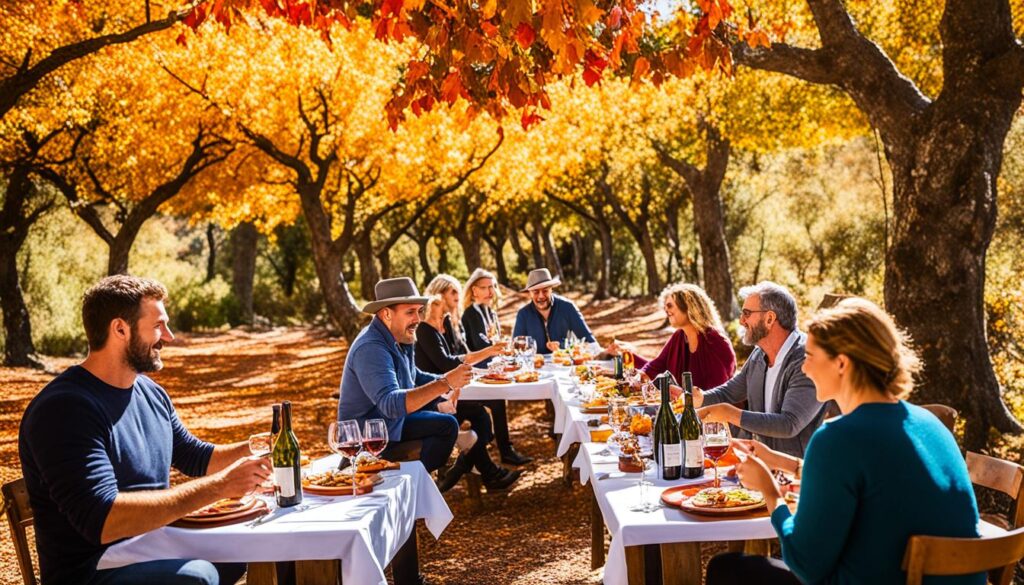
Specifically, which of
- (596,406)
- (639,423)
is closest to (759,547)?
(639,423)

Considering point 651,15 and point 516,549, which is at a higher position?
point 651,15

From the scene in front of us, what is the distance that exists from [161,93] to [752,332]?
13.6m

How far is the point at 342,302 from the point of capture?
56.4ft

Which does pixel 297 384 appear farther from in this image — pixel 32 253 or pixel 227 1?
pixel 227 1

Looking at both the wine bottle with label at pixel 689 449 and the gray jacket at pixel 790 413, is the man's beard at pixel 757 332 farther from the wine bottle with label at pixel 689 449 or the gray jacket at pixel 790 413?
the wine bottle with label at pixel 689 449

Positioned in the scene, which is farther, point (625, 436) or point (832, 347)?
point (625, 436)

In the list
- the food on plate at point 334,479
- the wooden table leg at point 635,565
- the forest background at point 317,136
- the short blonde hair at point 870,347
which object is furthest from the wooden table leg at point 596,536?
the short blonde hair at point 870,347

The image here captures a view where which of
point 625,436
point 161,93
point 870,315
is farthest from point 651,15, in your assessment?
point 161,93

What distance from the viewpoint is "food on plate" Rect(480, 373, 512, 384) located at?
7656 millimetres

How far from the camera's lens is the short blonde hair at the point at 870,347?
284 cm

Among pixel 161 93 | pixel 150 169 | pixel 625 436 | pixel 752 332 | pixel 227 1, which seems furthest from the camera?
pixel 150 169

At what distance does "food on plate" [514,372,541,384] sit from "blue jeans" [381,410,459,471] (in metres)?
1.25

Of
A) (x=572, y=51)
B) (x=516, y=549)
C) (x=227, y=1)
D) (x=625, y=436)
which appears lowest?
(x=516, y=549)

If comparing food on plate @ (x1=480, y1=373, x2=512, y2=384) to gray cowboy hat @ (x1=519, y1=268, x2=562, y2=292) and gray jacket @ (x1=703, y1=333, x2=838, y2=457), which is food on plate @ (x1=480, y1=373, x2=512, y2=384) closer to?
gray cowboy hat @ (x1=519, y1=268, x2=562, y2=292)
